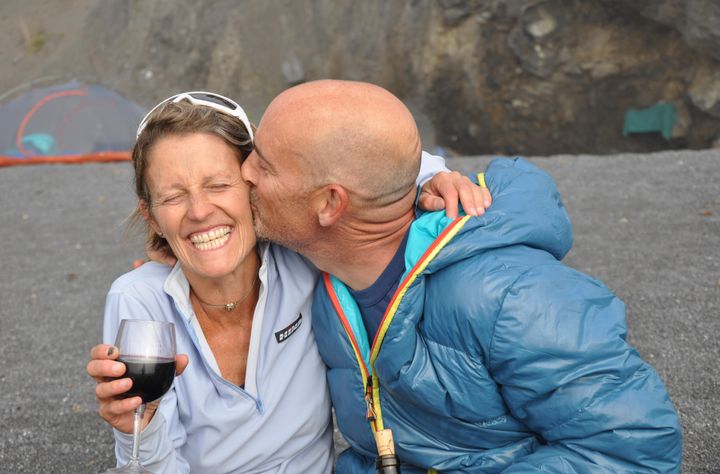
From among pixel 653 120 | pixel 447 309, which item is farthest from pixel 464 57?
pixel 447 309

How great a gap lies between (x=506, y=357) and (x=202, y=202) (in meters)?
1.22

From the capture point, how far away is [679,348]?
5.31m

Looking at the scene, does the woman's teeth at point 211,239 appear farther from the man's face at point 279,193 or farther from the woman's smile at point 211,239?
the man's face at point 279,193

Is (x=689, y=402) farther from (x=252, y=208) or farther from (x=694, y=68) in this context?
(x=694, y=68)

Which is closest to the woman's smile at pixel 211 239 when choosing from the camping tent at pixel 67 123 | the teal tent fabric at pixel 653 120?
the camping tent at pixel 67 123

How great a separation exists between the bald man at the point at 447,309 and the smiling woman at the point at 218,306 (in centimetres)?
13

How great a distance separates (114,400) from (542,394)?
1337 mm

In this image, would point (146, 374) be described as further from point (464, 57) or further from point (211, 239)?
point (464, 57)

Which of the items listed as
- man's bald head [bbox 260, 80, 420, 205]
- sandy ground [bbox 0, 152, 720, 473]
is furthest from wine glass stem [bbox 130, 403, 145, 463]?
sandy ground [bbox 0, 152, 720, 473]

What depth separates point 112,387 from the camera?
244 cm

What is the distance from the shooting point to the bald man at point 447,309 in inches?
95.5

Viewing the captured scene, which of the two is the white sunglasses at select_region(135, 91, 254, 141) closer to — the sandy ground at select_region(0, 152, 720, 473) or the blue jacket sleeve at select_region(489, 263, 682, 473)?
Answer: the blue jacket sleeve at select_region(489, 263, 682, 473)

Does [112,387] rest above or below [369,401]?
above

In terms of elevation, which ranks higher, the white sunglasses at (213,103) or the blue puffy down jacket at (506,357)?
the white sunglasses at (213,103)
